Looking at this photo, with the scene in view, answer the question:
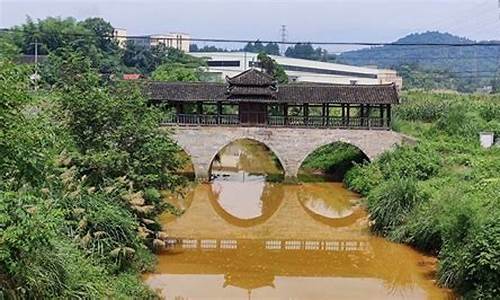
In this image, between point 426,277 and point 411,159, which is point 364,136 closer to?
point 411,159

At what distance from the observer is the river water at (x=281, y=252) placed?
51.4 ft

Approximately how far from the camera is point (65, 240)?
11.7m

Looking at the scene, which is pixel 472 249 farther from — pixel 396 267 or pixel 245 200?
pixel 245 200

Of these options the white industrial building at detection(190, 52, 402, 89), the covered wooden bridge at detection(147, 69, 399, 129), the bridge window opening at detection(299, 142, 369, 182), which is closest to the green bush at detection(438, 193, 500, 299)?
the covered wooden bridge at detection(147, 69, 399, 129)

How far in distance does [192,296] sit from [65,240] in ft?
13.6

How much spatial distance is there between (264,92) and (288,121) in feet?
6.11

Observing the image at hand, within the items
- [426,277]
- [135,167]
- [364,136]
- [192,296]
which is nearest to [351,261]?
[426,277]

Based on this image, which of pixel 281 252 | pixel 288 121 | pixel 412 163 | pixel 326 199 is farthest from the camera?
pixel 288 121

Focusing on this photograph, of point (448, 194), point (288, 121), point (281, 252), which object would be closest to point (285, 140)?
point (288, 121)

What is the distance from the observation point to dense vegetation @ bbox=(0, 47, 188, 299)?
914cm

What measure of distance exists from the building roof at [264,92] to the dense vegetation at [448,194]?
2.75 m

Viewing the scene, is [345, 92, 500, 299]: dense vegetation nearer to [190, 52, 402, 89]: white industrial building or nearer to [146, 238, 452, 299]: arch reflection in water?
[146, 238, 452, 299]: arch reflection in water

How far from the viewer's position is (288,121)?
2975 cm

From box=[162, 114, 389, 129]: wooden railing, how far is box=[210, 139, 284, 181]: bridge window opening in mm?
1731
